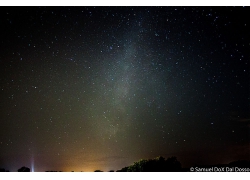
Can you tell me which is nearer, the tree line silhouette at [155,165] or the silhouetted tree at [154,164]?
the tree line silhouette at [155,165]

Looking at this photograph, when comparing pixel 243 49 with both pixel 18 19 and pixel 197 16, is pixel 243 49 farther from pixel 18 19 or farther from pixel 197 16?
pixel 18 19

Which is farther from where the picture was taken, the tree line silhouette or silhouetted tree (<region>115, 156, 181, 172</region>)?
silhouetted tree (<region>115, 156, 181, 172</region>)
